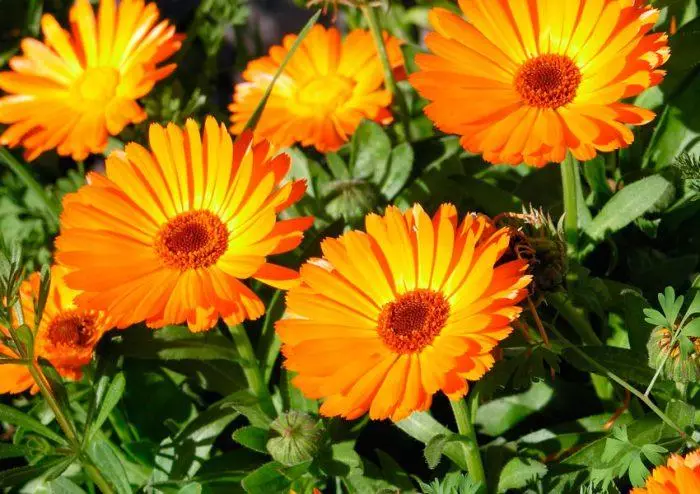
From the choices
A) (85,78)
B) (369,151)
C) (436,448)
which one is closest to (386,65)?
(369,151)

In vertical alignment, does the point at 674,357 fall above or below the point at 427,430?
above

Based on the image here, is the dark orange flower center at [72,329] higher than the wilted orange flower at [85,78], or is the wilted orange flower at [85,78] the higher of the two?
the wilted orange flower at [85,78]

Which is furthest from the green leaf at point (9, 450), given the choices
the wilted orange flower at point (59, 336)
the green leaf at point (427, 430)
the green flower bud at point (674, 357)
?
the green flower bud at point (674, 357)

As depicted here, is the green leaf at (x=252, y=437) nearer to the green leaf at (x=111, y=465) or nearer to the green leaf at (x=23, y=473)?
the green leaf at (x=111, y=465)

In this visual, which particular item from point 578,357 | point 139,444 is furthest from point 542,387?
point 139,444

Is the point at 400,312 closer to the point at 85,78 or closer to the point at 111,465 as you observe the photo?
the point at 111,465

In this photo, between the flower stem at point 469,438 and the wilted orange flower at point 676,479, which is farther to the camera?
the flower stem at point 469,438
